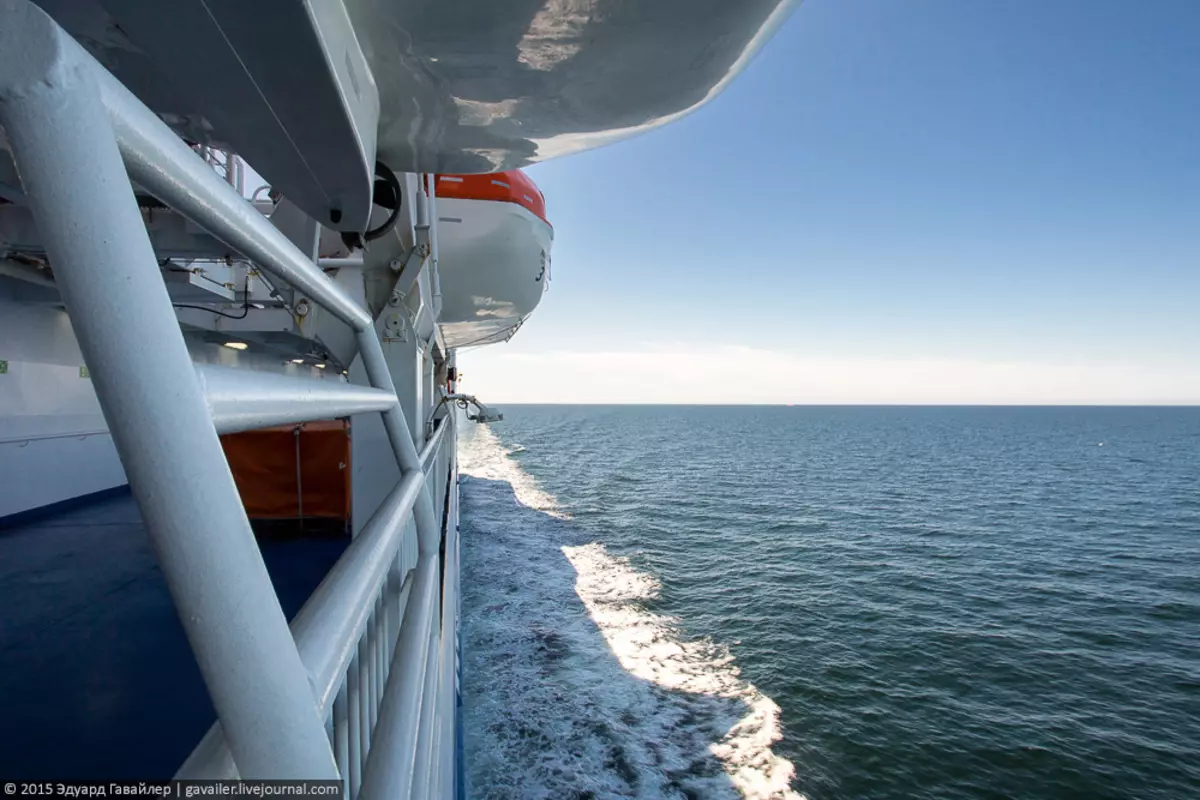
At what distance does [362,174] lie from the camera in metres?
1.54

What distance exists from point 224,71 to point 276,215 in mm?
3618

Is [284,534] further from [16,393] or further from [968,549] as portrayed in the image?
A: [968,549]

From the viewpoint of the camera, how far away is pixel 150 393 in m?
0.43

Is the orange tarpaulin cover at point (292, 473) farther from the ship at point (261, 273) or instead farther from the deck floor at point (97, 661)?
the ship at point (261, 273)

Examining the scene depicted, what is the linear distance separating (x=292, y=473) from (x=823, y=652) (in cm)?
973

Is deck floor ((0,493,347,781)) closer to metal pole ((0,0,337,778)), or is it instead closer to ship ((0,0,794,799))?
ship ((0,0,794,799))

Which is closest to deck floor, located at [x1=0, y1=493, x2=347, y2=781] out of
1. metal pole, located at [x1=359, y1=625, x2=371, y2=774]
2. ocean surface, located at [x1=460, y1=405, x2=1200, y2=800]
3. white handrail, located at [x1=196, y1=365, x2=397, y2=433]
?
metal pole, located at [x1=359, y1=625, x2=371, y2=774]

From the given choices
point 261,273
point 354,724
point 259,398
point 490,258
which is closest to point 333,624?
point 259,398

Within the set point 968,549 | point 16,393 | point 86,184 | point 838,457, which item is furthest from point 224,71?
point 838,457

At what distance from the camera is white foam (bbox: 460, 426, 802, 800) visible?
694 cm

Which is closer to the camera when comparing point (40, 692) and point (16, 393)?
point (40, 692)

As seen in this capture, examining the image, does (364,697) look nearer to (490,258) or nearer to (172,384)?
(172,384)

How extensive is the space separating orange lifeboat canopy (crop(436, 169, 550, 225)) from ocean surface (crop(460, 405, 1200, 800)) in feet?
22.6

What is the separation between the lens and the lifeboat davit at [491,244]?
7895 mm
